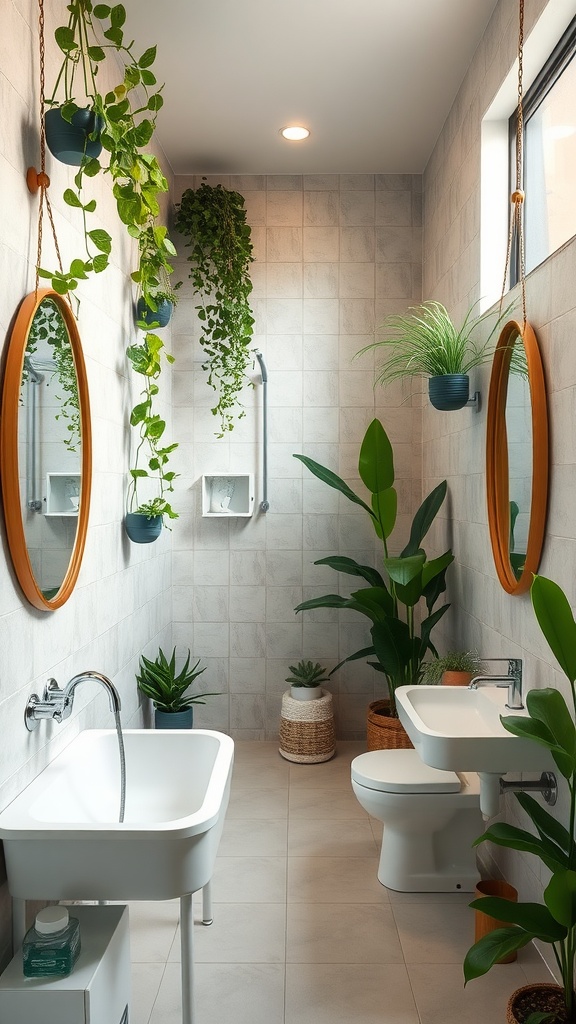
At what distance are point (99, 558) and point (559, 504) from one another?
1.50 meters

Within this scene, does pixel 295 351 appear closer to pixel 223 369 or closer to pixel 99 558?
pixel 223 369

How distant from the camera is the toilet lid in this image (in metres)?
2.66

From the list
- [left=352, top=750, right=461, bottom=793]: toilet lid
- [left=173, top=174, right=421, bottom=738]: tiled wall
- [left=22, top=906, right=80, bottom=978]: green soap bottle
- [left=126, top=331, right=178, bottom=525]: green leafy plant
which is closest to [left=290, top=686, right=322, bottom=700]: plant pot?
[left=173, top=174, right=421, bottom=738]: tiled wall

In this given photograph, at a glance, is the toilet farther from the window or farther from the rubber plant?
the rubber plant

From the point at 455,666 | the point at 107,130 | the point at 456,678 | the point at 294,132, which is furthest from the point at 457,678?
the point at 294,132

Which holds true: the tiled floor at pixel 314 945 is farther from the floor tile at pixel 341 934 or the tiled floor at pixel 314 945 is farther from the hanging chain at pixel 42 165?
the hanging chain at pixel 42 165

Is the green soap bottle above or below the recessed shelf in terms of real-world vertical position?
below

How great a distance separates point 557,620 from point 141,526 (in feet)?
5.82

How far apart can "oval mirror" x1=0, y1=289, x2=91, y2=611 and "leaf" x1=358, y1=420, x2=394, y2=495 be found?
4.85ft

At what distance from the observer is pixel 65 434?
7.50ft

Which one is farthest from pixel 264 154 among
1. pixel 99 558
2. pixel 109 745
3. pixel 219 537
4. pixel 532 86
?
pixel 109 745

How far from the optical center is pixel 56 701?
2076 mm

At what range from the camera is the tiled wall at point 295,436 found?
13.8ft

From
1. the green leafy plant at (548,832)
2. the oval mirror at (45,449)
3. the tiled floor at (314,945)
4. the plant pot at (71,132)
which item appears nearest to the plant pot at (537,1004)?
the green leafy plant at (548,832)
